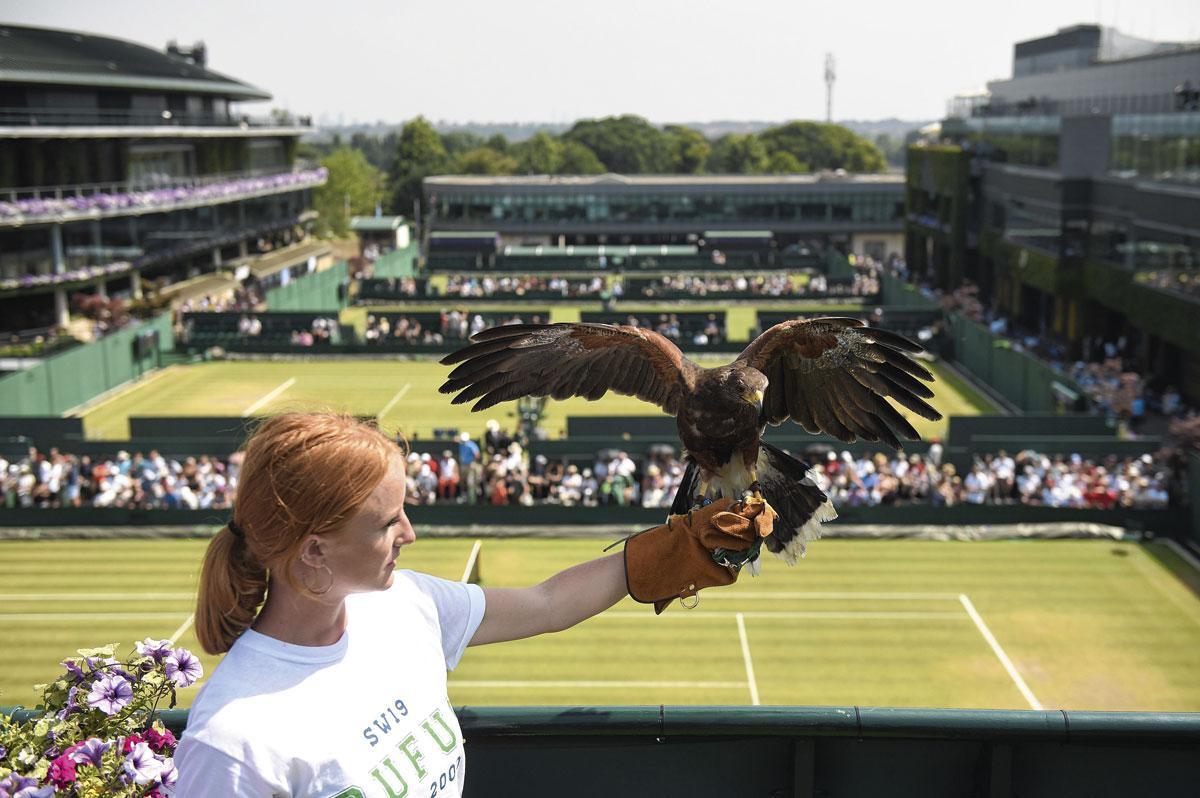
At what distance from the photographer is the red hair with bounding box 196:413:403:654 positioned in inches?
109

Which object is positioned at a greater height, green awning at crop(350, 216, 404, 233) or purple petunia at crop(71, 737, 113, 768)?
purple petunia at crop(71, 737, 113, 768)

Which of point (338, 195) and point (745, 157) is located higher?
point (745, 157)

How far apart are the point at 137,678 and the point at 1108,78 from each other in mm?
68743

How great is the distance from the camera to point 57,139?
55000mm

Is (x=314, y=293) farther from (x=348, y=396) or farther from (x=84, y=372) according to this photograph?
(x=84, y=372)

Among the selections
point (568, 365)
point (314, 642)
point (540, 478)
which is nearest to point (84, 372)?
point (540, 478)

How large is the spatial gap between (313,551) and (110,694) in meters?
1.06

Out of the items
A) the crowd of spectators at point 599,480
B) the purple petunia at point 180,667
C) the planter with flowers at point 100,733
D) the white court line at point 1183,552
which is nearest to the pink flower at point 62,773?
the planter with flowers at point 100,733

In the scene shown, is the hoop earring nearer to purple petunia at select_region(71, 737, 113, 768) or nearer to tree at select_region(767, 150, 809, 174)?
purple petunia at select_region(71, 737, 113, 768)

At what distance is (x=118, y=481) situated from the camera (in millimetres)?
24703

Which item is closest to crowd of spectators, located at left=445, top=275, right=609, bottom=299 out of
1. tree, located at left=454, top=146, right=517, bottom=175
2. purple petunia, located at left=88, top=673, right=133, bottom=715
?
purple petunia, located at left=88, top=673, right=133, bottom=715

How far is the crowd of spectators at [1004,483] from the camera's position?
2378 cm

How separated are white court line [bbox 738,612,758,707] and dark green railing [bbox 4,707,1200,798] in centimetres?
1283

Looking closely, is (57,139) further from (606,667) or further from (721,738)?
(721,738)
